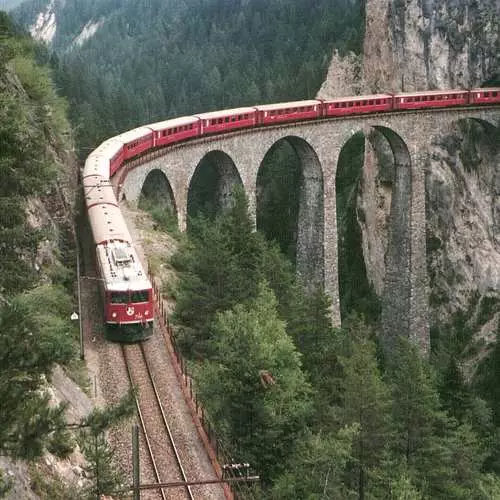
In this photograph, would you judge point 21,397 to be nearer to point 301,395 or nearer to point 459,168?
point 301,395

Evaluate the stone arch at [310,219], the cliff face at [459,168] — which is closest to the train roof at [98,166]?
the stone arch at [310,219]

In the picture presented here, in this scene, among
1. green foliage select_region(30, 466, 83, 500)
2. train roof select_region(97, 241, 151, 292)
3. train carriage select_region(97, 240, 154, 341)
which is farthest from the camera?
train roof select_region(97, 241, 151, 292)

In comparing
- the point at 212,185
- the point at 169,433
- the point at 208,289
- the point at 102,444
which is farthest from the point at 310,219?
the point at 212,185

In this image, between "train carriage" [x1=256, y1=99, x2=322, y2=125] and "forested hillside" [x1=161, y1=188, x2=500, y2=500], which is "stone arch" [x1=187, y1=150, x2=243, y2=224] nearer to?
"train carriage" [x1=256, y1=99, x2=322, y2=125]

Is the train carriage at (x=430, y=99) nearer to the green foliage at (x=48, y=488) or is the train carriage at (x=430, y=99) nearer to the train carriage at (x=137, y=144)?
the train carriage at (x=137, y=144)

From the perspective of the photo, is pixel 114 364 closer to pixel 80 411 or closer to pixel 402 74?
pixel 80 411

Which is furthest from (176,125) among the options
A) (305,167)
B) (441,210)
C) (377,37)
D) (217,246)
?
(377,37)

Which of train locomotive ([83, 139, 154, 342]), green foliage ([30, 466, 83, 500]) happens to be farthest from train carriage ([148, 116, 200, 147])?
green foliage ([30, 466, 83, 500])

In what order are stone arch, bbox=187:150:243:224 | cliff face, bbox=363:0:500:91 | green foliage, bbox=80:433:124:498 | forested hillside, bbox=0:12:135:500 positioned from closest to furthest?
forested hillside, bbox=0:12:135:500 → green foliage, bbox=80:433:124:498 → stone arch, bbox=187:150:243:224 → cliff face, bbox=363:0:500:91
